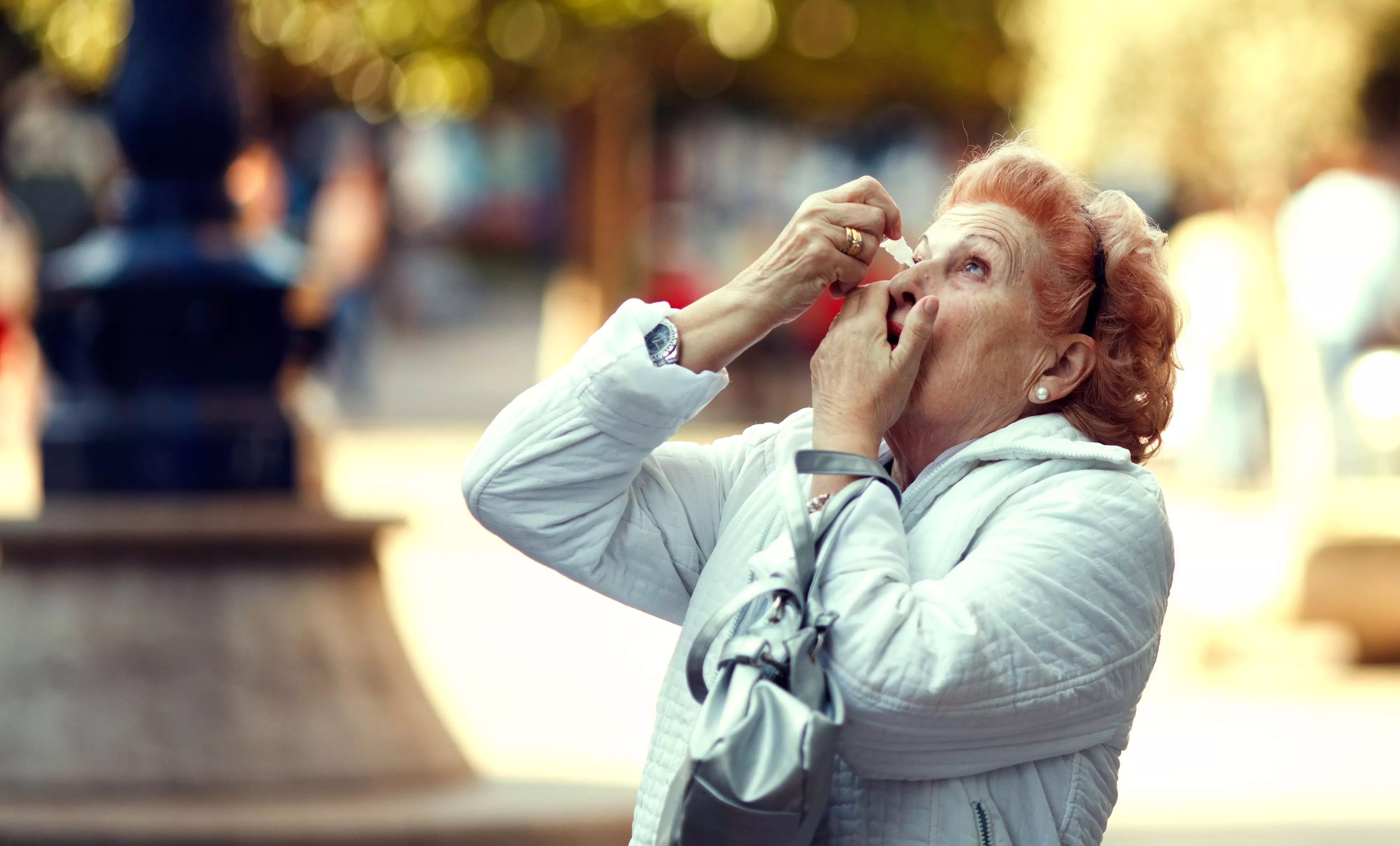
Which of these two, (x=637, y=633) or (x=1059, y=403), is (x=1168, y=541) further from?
(x=637, y=633)

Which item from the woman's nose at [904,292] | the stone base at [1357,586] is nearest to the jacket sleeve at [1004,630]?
the woman's nose at [904,292]

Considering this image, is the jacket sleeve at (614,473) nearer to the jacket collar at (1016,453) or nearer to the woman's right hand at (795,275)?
the woman's right hand at (795,275)

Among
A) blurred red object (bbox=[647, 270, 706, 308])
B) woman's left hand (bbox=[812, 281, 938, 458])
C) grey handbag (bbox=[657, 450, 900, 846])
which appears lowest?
grey handbag (bbox=[657, 450, 900, 846])

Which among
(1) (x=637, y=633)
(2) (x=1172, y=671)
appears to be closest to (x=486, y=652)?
(1) (x=637, y=633)

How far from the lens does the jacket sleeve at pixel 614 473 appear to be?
251cm

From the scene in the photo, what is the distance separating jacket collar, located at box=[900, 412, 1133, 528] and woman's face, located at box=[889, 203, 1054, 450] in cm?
5

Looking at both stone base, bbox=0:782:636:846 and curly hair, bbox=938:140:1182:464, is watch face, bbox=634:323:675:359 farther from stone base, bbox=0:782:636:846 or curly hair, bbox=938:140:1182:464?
stone base, bbox=0:782:636:846

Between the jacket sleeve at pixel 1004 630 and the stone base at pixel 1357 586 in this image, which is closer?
the jacket sleeve at pixel 1004 630

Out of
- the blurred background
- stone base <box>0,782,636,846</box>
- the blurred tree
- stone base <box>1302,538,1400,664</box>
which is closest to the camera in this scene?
stone base <box>0,782,636,846</box>

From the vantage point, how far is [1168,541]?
243 centimetres

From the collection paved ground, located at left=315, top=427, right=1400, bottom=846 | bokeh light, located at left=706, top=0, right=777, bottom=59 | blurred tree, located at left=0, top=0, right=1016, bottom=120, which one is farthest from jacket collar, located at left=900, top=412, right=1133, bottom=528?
bokeh light, located at left=706, top=0, right=777, bottom=59

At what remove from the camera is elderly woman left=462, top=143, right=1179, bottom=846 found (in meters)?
2.22

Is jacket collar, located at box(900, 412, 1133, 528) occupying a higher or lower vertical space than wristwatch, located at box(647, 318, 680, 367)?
lower

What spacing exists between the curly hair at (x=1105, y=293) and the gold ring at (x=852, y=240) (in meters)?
0.23
